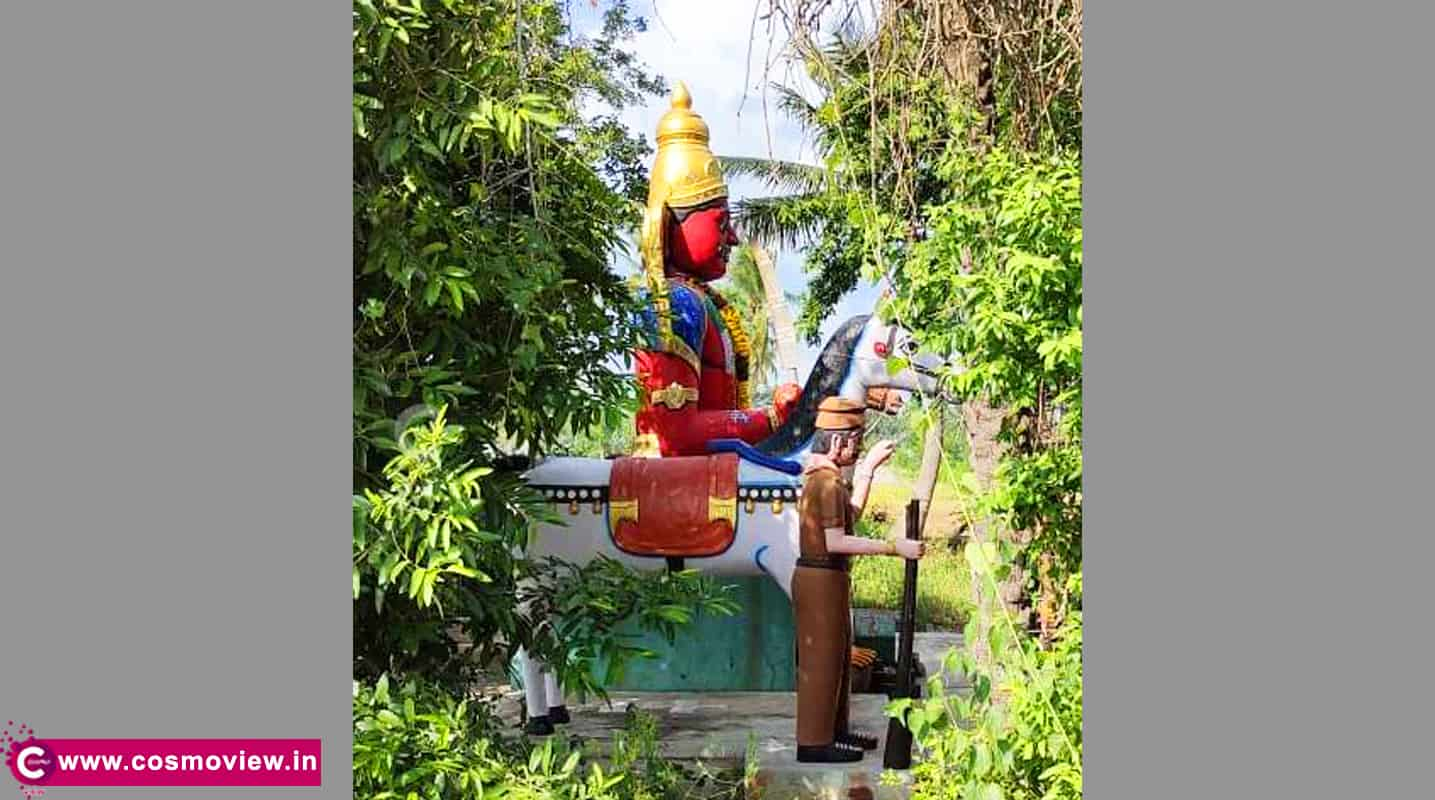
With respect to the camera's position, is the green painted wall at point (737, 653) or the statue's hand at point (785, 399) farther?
the green painted wall at point (737, 653)

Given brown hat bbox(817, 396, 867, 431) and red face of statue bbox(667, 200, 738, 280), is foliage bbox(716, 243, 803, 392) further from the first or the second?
brown hat bbox(817, 396, 867, 431)

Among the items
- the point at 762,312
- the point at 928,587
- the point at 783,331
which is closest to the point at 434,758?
the point at 783,331

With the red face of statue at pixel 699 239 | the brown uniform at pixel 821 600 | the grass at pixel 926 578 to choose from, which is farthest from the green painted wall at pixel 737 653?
the grass at pixel 926 578

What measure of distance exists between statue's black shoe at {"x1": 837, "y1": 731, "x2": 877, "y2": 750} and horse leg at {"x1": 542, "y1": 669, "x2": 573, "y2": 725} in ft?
3.94

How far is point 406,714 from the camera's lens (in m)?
2.68

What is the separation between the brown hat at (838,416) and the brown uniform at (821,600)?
152mm

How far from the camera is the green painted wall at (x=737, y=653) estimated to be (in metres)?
5.71

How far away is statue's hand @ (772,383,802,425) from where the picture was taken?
5.13 meters

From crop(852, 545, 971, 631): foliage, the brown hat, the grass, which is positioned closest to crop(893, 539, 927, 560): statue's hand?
the brown hat

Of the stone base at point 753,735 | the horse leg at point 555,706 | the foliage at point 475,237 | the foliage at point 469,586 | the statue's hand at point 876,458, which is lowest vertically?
the stone base at point 753,735

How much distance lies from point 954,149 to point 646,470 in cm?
175

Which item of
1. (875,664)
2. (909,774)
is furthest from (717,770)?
(875,664)

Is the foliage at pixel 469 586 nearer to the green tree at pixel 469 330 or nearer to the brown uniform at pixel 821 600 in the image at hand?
the green tree at pixel 469 330

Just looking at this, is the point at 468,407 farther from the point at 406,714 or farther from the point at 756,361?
the point at 756,361
